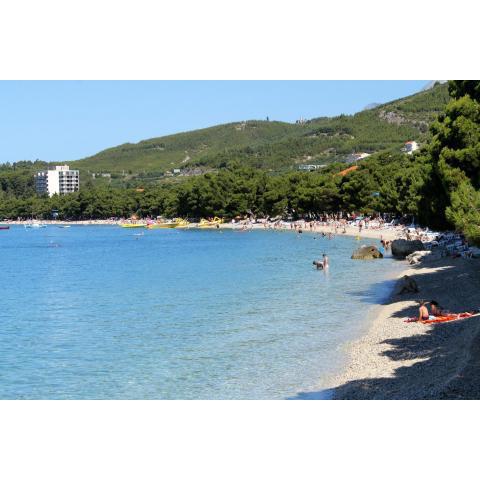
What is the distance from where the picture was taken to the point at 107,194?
14288 cm

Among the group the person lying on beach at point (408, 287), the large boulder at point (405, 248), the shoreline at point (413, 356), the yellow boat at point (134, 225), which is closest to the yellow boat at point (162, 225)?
the yellow boat at point (134, 225)

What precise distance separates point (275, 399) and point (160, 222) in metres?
109

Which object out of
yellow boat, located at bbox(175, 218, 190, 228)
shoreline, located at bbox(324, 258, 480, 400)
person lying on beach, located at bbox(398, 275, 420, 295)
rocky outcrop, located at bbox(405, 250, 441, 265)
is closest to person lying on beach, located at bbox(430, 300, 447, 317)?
shoreline, located at bbox(324, 258, 480, 400)

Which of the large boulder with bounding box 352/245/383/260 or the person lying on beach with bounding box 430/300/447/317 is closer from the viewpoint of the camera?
the person lying on beach with bounding box 430/300/447/317

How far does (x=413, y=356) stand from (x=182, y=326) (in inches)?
390

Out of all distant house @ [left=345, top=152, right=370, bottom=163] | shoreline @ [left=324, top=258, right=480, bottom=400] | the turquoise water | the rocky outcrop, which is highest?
distant house @ [left=345, top=152, right=370, bottom=163]

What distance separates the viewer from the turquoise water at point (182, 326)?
17047 mm

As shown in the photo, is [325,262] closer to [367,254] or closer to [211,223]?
[367,254]

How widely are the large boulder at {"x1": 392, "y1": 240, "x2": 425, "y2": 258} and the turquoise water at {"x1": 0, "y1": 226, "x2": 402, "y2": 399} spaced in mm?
1060

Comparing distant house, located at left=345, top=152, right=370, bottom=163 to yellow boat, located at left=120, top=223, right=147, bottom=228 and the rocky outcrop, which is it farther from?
the rocky outcrop

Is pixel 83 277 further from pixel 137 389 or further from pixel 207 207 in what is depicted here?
pixel 207 207

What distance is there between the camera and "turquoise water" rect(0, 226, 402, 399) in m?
17.0

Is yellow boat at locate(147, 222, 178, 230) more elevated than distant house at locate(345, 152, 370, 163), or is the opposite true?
distant house at locate(345, 152, 370, 163)
